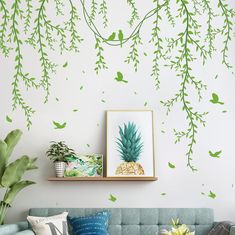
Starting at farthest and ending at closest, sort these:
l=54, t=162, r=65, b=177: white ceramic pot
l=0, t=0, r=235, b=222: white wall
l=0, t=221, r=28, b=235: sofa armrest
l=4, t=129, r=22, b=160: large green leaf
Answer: l=0, t=0, r=235, b=222: white wall
l=54, t=162, r=65, b=177: white ceramic pot
l=4, t=129, r=22, b=160: large green leaf
l=0, t=221, r=28, b=235: sofa armrest

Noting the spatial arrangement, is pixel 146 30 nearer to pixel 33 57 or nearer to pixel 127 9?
pixel 127 9

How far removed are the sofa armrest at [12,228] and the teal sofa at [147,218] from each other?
4 centimetres

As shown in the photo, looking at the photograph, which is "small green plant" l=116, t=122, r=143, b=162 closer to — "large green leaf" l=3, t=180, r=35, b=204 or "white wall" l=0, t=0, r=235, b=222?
"white wall" l=0, t=0, r=235, b=222

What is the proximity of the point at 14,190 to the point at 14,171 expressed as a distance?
24cm

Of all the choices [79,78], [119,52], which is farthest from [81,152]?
[119,52]

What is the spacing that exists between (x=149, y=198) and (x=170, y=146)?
54 centimetres

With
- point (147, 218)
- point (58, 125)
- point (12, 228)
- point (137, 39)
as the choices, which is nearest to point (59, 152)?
point (58, 125)

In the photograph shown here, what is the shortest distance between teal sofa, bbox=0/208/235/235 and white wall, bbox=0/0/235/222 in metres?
0.13

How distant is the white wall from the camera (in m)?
4.30

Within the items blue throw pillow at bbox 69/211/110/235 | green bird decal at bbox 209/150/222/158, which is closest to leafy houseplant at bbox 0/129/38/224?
blue throw pillow at bbox 69/211/110/235

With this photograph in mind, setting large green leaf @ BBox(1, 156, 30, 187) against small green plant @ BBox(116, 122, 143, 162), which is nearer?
large green leaf @ BBox(1, 156, 30, 187)

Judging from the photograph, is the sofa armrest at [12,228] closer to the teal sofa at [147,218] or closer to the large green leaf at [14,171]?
the teal sofa at [147,218]

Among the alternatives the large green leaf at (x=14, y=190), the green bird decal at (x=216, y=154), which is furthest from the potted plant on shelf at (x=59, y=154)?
the green bird decal at (x=216, y=154)

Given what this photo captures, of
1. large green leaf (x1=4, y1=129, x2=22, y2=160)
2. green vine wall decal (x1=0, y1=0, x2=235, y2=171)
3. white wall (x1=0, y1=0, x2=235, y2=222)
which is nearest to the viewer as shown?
green vine wall decal (x1=0, y1=0, x2=235, y2=171)
